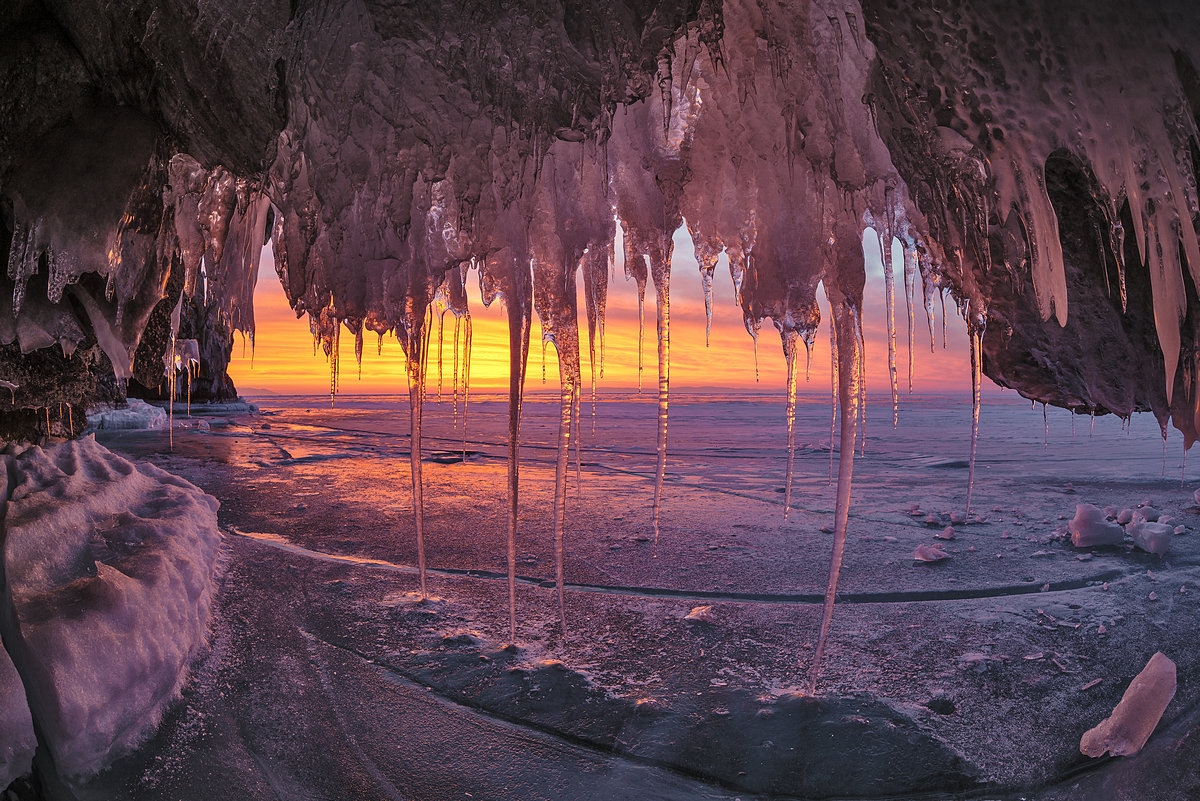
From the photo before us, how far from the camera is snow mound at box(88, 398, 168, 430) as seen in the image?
13.7m

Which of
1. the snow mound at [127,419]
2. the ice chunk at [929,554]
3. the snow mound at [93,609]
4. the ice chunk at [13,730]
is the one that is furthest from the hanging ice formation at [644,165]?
the snow mound at [127,419]

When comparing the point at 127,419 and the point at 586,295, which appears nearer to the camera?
the point at 586,295

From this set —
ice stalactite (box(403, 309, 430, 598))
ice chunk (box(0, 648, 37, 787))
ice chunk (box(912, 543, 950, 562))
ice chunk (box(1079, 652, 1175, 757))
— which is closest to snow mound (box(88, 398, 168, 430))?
ice stalactite (box(403, 309, 430, 598))

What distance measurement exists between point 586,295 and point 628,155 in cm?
65

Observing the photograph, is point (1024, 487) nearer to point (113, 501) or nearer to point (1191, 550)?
point (1191, 550)

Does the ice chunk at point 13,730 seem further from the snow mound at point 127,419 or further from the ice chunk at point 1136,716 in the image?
the snow mound at point 127,419

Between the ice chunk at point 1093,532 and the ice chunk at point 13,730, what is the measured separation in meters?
6.32

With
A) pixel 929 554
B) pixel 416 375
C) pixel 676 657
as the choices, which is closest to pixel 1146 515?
pixel 929 554

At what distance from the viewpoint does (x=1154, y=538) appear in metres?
4.68

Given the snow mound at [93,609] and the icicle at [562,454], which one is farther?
the icicle at [562,454]

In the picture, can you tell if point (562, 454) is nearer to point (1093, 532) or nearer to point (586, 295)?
point (586, 295)

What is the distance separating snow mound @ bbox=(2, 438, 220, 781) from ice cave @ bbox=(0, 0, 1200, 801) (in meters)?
0.02

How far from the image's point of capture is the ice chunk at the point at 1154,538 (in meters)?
4.64

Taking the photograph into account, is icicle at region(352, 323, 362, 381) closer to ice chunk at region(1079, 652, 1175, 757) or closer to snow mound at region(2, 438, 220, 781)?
snow mound at region(2, 438, 220, 781)
